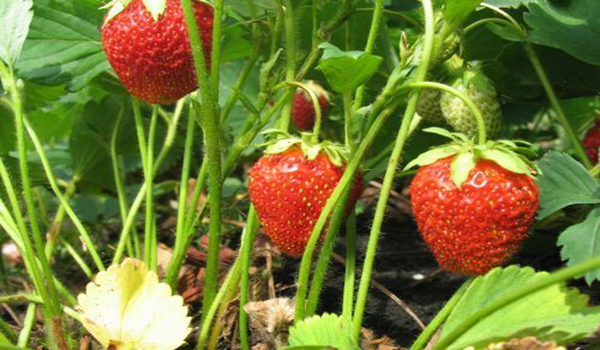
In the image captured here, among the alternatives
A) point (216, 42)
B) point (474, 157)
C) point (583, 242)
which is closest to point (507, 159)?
point (474, 157)

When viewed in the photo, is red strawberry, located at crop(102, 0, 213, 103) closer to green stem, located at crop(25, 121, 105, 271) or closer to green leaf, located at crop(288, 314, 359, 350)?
green stem, located at crop(25, 121, 105, 271)

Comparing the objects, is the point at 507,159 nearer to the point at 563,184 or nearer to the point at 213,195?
the point at 563,184

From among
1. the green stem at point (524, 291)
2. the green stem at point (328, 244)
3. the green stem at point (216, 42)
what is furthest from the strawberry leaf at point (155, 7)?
the green stem at point (524, 291)

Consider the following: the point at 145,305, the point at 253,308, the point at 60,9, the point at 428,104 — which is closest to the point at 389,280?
the point at 428,104

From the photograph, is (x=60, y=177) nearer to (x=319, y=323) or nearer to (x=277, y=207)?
(x=277, y=207)

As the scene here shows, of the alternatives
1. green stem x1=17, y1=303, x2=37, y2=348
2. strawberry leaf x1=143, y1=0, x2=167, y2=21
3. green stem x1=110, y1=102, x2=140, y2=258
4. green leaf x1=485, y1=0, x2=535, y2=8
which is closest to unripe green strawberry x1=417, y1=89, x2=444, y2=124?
green leaf x1=485, y1=0, x2=535, y2=8
